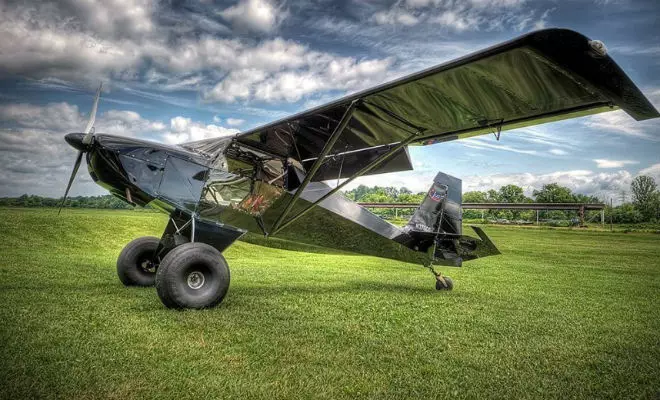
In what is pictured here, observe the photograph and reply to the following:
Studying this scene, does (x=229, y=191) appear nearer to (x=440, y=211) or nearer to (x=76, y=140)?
(x=76, y=140)

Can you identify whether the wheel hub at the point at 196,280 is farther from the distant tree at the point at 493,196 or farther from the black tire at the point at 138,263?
the distant tree at the point at 493,196

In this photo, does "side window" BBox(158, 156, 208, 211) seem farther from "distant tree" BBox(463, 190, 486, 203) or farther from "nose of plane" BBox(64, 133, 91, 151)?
"distant tree" BBox(463, 190, 486, 203)

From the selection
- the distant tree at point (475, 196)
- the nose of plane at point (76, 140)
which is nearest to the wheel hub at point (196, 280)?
the nose of plane at point (76, 140)

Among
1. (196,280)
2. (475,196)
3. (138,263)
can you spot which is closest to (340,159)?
(196,280)

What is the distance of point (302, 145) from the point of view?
666 cm

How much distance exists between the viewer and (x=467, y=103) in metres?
4.40

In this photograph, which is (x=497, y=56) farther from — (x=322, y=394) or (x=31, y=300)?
(x=31, y=300)

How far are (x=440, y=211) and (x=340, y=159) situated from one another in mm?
2998

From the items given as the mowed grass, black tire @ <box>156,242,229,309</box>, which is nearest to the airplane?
black tire @ <box>156,242,229,309</box>

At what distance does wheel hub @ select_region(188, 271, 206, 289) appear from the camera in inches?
201

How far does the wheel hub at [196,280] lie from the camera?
5.10 metres

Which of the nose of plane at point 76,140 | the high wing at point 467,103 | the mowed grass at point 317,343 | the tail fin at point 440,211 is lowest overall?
the mowed grass at point 317,343

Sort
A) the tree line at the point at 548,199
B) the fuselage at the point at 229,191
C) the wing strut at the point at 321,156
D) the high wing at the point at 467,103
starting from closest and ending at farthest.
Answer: the high wing at the point at 467,103 → the wing strut at the point at 321,156 → the fuselage at the point at 229,191 → the tree line at the point at 548,199

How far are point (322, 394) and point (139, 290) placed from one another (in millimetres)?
4925
